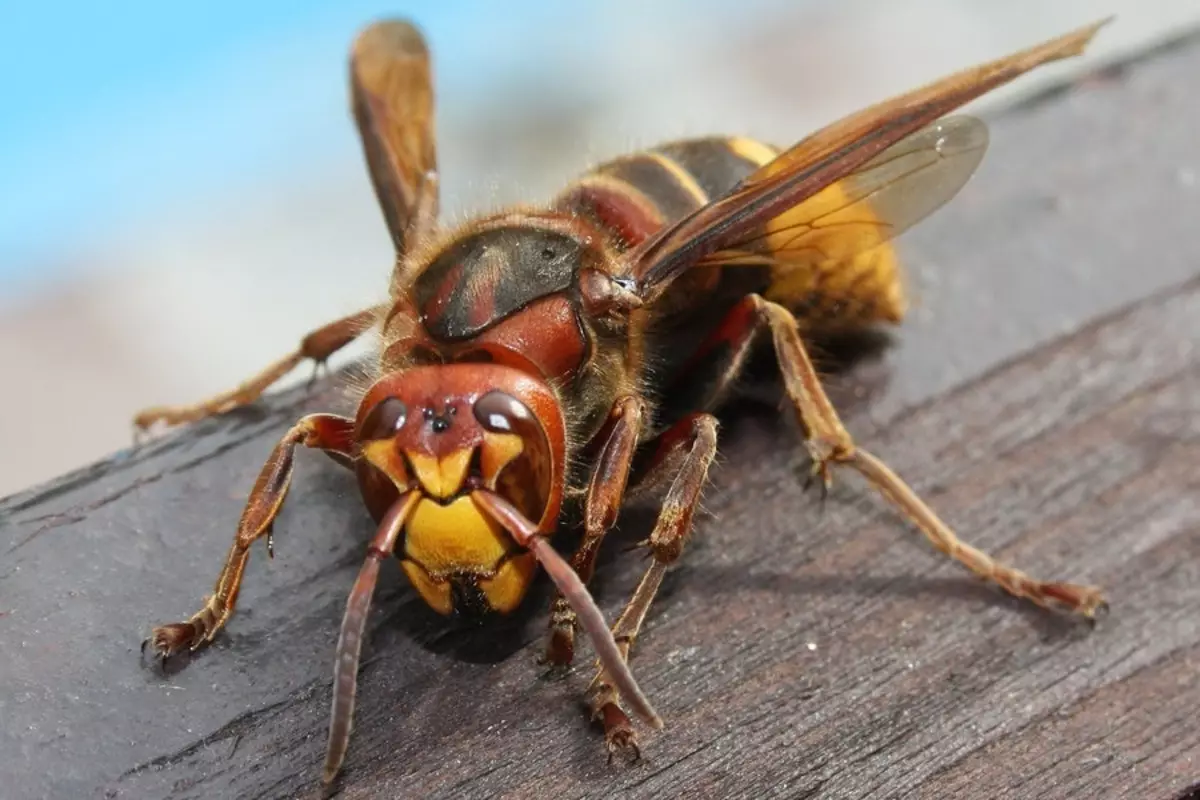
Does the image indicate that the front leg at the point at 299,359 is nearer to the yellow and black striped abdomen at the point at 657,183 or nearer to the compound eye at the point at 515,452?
the yellow and black striped abdomen at the point at 657,183

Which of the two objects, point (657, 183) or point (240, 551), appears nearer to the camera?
point (240, 551)

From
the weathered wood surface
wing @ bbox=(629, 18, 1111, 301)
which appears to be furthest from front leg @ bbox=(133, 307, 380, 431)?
wing @ bbox=(629, 18, 1111, 301)

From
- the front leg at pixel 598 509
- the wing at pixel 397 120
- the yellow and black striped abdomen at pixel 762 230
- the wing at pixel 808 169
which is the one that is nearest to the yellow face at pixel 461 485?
the front leg at pixel 598 509

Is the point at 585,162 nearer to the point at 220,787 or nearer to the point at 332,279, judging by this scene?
the point at 220,787

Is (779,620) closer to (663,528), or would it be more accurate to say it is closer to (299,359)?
(663,528)

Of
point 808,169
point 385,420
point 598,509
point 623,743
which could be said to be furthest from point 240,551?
point 808,169

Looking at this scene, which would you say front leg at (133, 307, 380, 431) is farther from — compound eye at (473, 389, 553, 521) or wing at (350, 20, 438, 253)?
compound eye at (473, 389, 553, 521)
